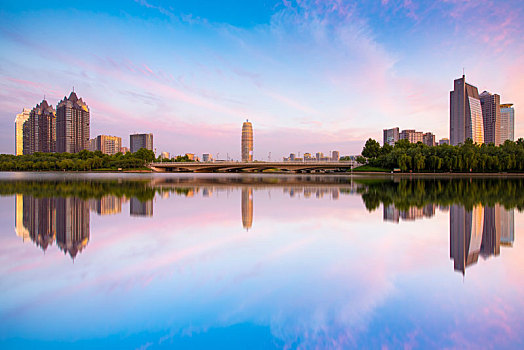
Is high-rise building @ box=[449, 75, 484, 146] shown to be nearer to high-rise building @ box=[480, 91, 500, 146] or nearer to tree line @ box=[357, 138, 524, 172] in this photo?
high-rise building @ box=[480, 91, 500, 146]

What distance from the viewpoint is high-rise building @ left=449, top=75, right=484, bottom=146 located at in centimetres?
13950

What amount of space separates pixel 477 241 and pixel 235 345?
23.6 ft

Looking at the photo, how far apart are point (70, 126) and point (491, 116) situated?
20733 centimetres

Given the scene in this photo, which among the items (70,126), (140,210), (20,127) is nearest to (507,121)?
(140,210)

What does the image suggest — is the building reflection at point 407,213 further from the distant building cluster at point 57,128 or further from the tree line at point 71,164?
the distant building cluster at point 57,128

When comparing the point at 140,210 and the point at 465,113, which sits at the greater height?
the point at 465,113

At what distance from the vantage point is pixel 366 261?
20.6 feet

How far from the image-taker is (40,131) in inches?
6270

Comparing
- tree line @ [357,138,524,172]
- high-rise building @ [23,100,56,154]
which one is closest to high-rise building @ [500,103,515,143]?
tree line @ [357,138,524,172]

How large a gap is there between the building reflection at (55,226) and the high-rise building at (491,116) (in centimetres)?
17897

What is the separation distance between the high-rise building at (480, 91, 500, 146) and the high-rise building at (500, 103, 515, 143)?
67.0ft

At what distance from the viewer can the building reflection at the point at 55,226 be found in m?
7.55

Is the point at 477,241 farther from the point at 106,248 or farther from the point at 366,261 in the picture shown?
the point at 106,248

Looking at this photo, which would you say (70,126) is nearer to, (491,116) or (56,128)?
(56,128)
